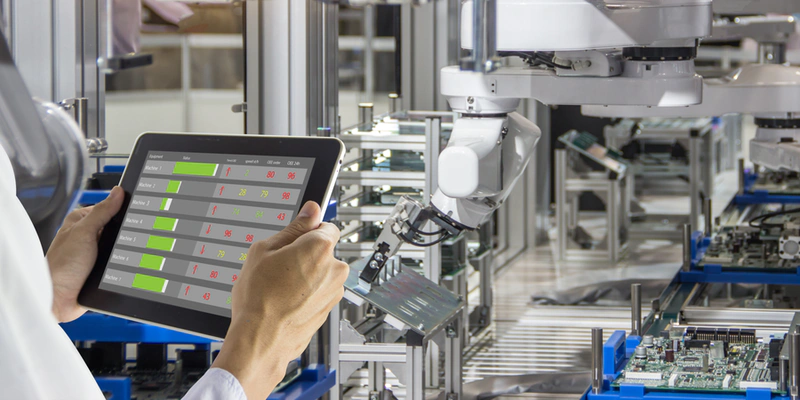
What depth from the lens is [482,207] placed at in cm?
288

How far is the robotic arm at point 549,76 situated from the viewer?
233 centimetres

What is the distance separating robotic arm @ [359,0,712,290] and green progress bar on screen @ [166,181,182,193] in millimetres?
1122

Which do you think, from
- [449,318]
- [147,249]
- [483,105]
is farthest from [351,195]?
[147,249]

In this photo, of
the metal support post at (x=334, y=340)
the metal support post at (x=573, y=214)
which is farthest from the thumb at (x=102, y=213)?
the metal support post at (x=573, y=214)

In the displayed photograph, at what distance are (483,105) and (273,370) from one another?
1.71 metres

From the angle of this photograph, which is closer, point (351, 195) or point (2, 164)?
point (2, 164)

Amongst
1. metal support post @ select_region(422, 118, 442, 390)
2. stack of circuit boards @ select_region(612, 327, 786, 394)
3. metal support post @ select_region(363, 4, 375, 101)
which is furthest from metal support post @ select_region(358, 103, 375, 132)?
metal support post @ select_region(363, 4, 375, 101)

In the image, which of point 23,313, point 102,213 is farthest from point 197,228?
point 23,313

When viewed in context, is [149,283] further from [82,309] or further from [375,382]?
[375,382]

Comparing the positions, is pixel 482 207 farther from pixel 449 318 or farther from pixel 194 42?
pixel 194 42

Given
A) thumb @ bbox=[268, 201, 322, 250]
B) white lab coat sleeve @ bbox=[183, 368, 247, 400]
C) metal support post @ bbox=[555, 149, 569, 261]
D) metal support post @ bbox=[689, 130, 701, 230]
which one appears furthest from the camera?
metal support post @ bbox=[689, 130, 701, 230]

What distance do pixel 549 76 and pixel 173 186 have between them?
1470mm

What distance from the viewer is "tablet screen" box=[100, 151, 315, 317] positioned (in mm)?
1247

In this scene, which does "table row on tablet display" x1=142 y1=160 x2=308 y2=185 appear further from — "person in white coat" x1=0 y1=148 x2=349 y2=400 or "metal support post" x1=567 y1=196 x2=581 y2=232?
"metal support post" x1=567 y1=196 x2=581 y2=232
